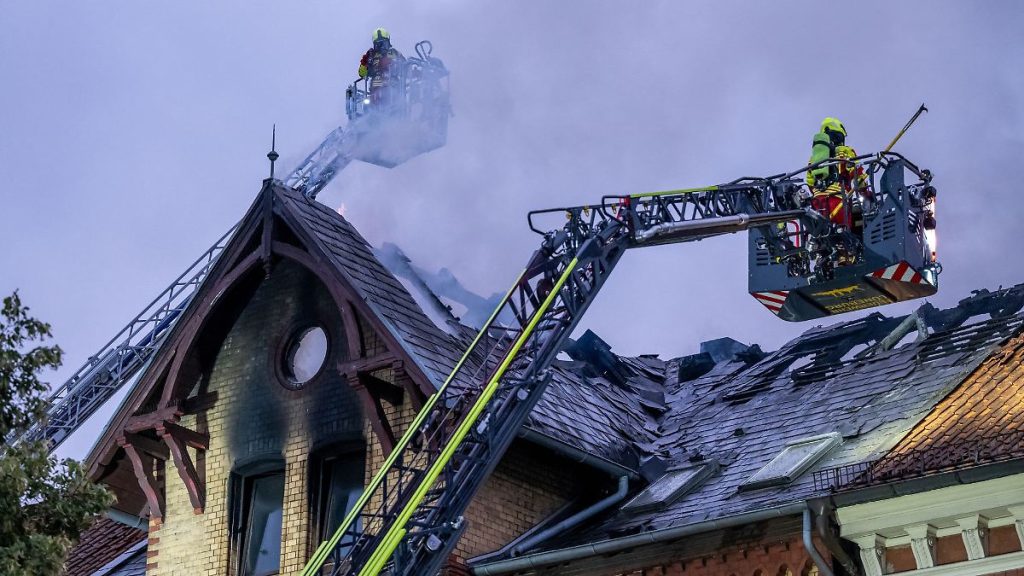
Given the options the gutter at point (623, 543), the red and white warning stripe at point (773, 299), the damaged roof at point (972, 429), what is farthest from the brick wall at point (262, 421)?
the damaged roof at point (972, 429)

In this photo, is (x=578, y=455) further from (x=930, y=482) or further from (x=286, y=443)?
(x=930, y=482)

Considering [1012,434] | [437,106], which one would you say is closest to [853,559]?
[1012,434]

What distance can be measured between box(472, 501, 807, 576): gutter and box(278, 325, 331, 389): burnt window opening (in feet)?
11.0

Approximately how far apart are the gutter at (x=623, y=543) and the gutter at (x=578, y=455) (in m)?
1.35

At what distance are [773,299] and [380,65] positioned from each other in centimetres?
1421

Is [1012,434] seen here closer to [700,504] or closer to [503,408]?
[700,504]

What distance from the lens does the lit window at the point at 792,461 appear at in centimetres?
1906

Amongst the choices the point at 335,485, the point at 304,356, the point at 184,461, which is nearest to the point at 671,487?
the point at 335,485

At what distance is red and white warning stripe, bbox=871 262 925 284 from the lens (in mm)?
22312

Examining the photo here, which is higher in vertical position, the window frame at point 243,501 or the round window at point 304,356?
the round window at point 304,356

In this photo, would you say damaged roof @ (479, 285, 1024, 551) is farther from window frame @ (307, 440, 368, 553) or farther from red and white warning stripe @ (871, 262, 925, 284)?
window frame @ (307, 440, 368, 553)

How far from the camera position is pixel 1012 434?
1714 centimetres

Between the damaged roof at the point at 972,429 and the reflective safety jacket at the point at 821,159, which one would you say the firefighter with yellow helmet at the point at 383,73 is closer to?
the reflective safety jacket at the point at 821,159

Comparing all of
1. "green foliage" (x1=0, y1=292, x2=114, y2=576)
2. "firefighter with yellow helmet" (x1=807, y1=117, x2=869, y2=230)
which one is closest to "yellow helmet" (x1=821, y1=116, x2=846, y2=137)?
"firefighter with yellow helmet" (x1=807, y1=117, x2=869, y2=230)
